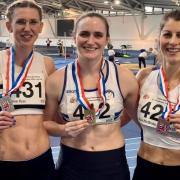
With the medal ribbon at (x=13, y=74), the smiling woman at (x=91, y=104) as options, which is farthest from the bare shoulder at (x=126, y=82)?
the medal ribbon at (x=13, y=74)

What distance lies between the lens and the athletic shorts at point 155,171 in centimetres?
225

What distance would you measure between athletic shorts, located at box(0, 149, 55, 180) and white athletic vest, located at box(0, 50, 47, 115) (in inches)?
13.8

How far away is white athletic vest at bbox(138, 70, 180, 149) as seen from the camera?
88.4 inches

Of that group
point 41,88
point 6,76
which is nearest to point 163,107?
point 41,88

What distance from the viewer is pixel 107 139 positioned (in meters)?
2.28

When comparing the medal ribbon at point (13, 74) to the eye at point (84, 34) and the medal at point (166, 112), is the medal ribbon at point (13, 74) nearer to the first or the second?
the eye at point (84, 34)

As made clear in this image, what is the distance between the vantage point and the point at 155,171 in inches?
90.0

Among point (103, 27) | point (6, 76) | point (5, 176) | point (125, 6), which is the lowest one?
point (5, 176)

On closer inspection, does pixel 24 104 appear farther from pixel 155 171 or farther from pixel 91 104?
pixel 155 171

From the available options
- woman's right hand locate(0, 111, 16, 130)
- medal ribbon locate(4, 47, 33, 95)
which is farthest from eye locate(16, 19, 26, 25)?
woman's right hand locate(0, 111, 16, 130)

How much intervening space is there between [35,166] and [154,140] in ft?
2.86

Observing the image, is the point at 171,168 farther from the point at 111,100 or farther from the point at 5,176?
the point at 5,176

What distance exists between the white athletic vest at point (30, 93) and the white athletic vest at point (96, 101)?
17 centimetres

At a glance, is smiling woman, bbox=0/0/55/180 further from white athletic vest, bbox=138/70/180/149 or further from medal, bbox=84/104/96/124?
white athletic vest, bbox=138/70/180/149
